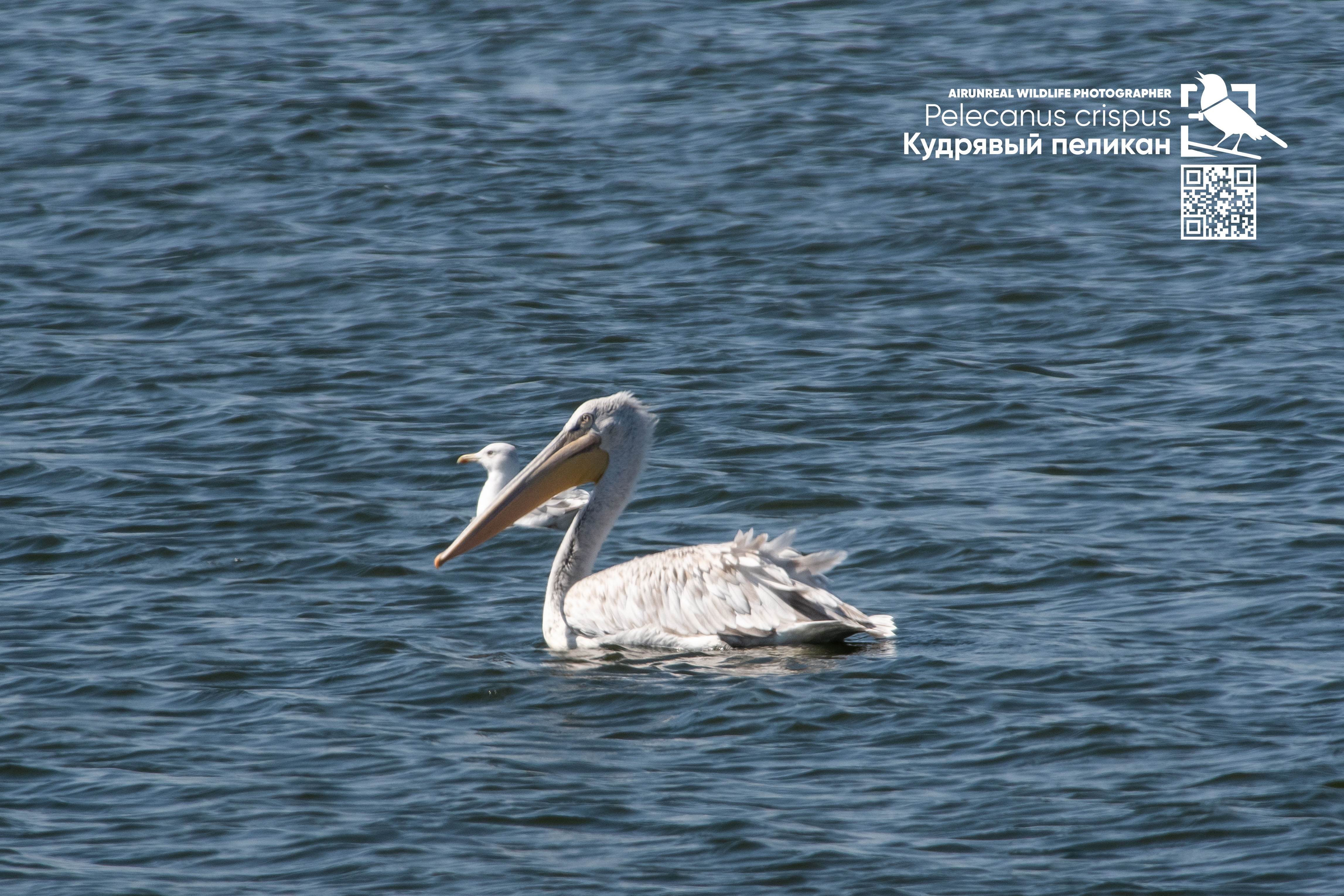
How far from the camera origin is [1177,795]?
5305 millimetres

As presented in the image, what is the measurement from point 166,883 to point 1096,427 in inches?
220

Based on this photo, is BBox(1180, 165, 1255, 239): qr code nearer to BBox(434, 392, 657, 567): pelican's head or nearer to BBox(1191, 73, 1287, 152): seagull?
BBox(1191, 73, 1287, 152): seagull

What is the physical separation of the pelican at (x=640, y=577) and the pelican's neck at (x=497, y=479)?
555mm

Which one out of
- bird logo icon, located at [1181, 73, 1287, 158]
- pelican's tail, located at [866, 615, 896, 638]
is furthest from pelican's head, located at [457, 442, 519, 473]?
bird logo icon, located at [1181, 73, 1287, 158]

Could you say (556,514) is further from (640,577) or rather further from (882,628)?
(882,628)

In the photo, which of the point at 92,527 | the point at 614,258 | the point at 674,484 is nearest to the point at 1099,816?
the point at 674,484

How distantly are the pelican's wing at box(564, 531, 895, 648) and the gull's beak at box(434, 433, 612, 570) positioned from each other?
0.72 meters

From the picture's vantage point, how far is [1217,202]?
13.0 metres

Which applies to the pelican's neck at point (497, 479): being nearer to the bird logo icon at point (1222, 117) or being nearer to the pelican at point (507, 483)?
the pelican at point (507, 483)

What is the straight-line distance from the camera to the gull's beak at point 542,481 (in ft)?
25.5

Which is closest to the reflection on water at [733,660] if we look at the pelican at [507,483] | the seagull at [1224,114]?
the pelican at [507,483]

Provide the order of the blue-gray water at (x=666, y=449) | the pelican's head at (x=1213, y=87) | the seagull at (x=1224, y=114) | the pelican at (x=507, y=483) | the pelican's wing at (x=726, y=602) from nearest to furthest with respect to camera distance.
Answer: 1. the blue-gray water at (x=666, y=449)
2. the pelican's wing at (x=726, y=602)
3. the pelican at (x=507, y=483)
4. the seagull at (x=1224, y=114)
5. the pelican's head at (x=1213, y=87)

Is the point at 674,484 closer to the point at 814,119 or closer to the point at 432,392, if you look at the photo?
the point at 432,392

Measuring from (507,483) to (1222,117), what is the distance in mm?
8331
